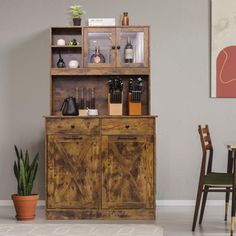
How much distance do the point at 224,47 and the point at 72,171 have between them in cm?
220

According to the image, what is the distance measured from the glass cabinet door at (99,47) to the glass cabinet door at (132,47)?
74 mm

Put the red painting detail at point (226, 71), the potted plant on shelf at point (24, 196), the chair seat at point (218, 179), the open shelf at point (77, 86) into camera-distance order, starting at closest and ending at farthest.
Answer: the chair seat at point (218, 179) → the potted plant on shelf at point (24, 196) → the open shelf at point (77, 86) → the red painting detail at point (226, 71)

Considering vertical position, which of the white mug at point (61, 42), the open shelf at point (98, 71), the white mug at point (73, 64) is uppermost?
the white mug at point (61, 42)

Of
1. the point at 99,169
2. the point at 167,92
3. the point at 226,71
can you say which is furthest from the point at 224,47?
the point at 99,169

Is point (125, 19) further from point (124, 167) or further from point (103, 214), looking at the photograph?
point (103, 214)

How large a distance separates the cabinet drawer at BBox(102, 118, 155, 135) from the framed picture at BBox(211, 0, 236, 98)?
116cm

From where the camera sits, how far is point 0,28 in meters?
6.82

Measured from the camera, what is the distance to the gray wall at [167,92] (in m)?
6.79

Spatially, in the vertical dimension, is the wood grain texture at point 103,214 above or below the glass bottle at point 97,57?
below

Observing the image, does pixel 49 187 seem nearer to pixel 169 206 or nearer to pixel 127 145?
pixel 127 145

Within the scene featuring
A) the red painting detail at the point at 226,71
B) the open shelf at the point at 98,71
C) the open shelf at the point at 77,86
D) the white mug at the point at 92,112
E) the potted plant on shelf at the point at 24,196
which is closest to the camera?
the potted plant on shelf at the point at 24,196

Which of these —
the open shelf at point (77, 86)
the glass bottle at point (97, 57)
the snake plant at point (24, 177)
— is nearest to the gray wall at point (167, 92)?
the open shelf at point (77, 86)

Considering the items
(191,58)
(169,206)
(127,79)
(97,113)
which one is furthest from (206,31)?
(169,206)

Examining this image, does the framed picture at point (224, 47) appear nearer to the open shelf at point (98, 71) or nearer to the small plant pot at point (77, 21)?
Result: the open shelf at point (98, 71)
